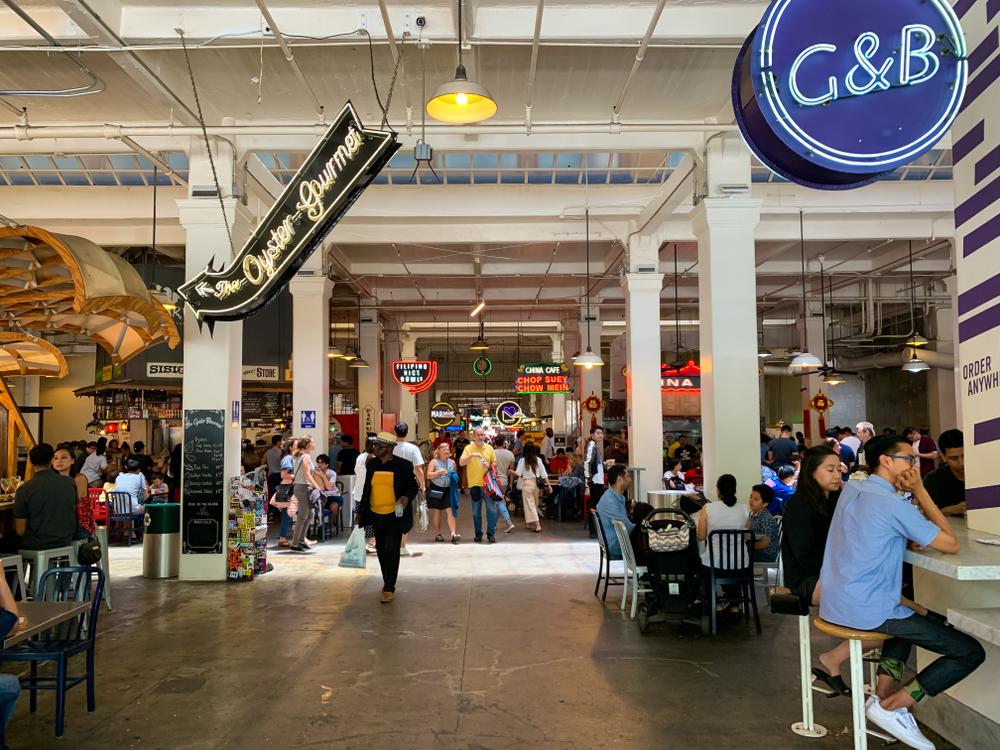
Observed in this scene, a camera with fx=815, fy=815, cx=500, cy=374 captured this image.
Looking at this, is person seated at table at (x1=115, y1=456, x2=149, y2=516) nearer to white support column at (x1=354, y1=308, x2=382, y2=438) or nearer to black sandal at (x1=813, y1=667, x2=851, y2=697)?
white support column at (x1=354, y1=308, x2=382, y2=438)

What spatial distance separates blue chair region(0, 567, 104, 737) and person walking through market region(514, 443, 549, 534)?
27.5 feet

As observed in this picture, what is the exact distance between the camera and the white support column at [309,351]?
45.0 ft

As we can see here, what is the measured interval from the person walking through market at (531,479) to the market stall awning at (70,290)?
6.31m

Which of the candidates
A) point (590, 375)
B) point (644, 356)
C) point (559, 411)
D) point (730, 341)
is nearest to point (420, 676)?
point (730, 341)

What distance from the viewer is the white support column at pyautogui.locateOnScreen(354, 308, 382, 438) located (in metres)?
21.2

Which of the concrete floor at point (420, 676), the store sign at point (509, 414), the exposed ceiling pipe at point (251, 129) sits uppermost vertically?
the exposed ceiling pipe at point (251, 129)

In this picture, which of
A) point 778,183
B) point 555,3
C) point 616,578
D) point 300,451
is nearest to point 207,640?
point 616,578

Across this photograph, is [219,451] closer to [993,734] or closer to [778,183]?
[993,734]

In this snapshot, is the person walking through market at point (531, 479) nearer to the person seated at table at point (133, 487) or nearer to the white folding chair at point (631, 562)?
the person seated at table at point (133, 487)

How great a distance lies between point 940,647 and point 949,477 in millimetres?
2788

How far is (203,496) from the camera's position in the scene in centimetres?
881

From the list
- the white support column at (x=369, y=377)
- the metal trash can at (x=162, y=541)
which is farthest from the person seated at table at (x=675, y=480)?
the white support column at (x=369, y=377)

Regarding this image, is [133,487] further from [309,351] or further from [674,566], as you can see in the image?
[674,566]

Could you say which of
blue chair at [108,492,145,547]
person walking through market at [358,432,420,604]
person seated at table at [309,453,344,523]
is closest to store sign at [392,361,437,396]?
person seated at table at [309,453,344,523]
